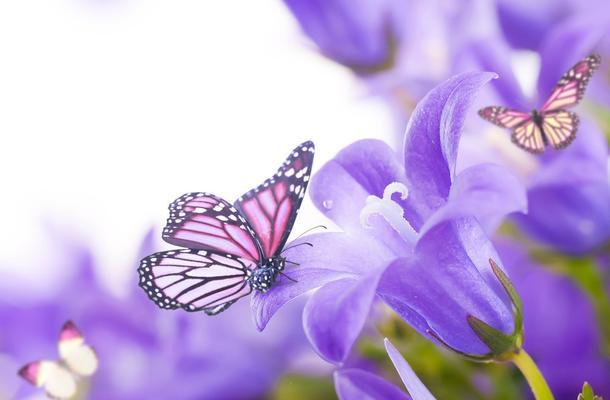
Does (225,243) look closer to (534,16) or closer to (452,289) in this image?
(452,289)

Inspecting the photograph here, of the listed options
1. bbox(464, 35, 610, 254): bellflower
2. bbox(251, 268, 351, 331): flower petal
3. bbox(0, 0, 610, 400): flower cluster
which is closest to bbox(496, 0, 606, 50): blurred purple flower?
bbox(0, 0, 610, 400): flower cluster

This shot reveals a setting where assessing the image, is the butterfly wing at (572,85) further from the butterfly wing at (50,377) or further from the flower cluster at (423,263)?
the butterfly wing at (50,377)

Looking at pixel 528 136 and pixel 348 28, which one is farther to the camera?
pixel 348 28

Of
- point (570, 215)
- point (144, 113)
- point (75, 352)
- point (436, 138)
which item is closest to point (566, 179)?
point (570, 215)

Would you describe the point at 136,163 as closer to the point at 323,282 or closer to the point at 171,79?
the point at 171,79

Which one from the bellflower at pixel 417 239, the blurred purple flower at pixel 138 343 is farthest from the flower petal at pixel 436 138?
the blurred purple flower at pixel 138 343

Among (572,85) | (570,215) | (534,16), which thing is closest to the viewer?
(572,85)

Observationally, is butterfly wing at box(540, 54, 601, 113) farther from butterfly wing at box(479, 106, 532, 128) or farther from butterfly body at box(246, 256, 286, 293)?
butterfly body at box(246, 256, 286, 293)
